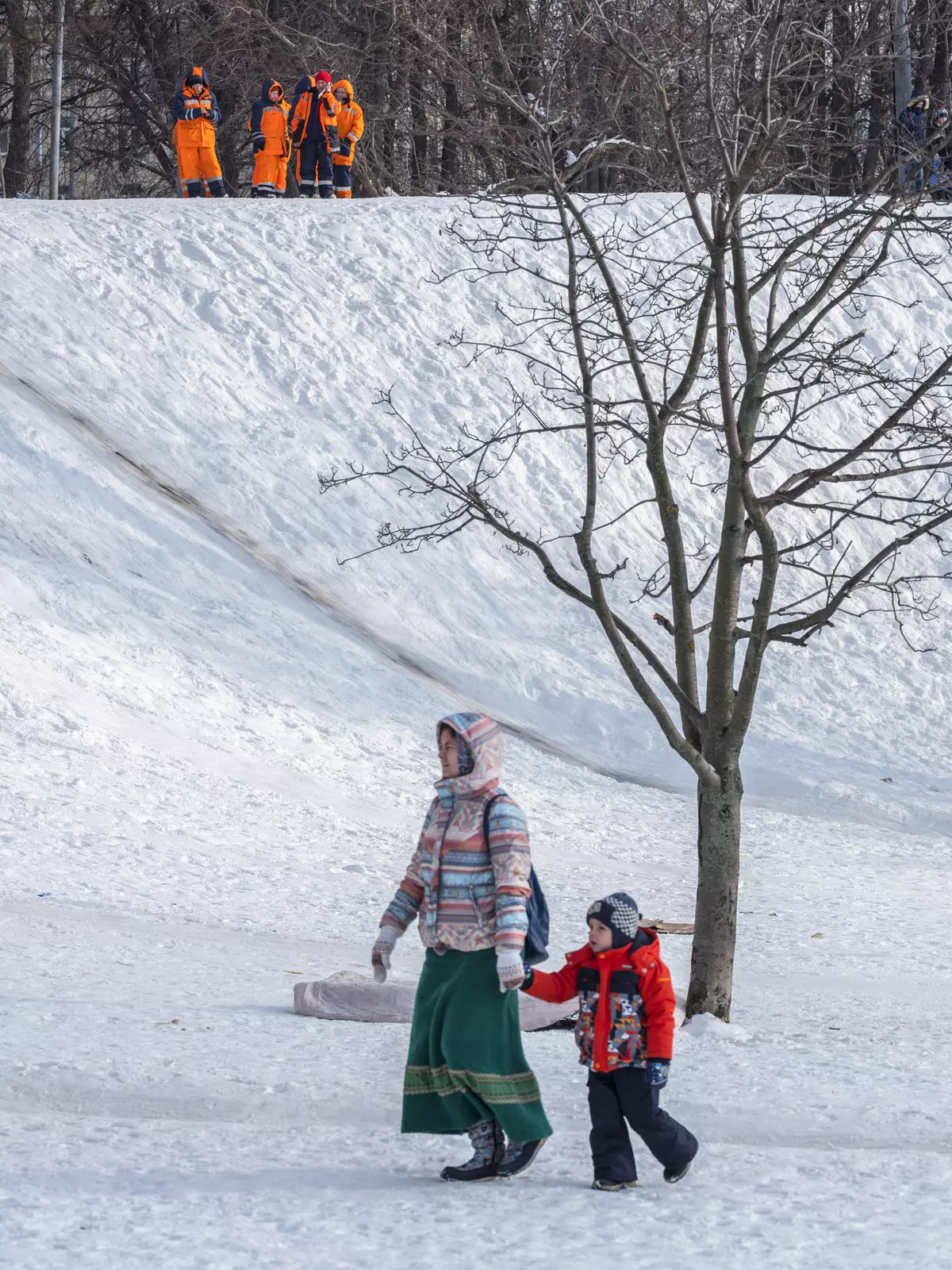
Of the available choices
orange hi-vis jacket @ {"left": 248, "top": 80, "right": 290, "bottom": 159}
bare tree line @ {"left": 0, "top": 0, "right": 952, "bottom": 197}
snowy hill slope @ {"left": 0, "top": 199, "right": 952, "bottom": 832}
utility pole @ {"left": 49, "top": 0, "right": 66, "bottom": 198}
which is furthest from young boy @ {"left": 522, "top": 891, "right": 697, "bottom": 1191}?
utility pole @ {"left": 49, "top": 0, "right": 66, "bottom": 198}

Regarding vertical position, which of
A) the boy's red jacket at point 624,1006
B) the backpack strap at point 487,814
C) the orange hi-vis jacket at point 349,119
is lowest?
the boy's red jacket at point 624,1006

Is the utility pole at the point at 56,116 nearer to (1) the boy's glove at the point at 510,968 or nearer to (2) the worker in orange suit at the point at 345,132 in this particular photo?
(2) the worker in orange suit at the point at 345,132

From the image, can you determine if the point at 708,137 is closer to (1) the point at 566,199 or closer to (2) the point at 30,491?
(1) the point at 566,199

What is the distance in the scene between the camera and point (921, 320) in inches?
772

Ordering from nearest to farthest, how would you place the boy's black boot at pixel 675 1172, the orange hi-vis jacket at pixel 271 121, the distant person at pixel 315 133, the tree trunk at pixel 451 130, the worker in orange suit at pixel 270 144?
the boy's black boot at pixel 675 1172, the distant person at pixel 315 133, the orange hi-vis jacket at pixel 271 121, the worker in orange suit at pixel 270 144, the tree trunk at pixel 451 130

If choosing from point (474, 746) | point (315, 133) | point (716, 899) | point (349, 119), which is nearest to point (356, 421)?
point (349, 119)

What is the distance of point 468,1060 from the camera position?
4.01m

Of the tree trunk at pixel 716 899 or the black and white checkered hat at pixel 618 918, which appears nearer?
the black and white checkered hat at pixel 618 918

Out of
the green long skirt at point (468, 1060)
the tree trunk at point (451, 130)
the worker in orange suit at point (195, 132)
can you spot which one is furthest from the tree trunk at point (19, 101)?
the green long skirt at point (468, 1060)

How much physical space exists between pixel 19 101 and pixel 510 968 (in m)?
28.2

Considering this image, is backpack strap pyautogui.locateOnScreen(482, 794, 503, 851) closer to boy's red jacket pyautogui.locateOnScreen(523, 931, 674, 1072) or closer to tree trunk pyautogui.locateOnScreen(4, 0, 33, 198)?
boy's red jacket pyautogui.locateOnScreen(523, 931, 674, 1072)

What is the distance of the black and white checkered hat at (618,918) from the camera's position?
13.1ft

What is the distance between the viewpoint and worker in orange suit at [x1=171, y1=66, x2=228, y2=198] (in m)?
20.2

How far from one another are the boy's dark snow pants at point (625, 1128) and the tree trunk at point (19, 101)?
26587 millimetres
